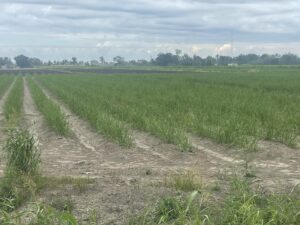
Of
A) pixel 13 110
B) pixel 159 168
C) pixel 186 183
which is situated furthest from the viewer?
pixel 13 110

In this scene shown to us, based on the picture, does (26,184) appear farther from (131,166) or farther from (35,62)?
(35,62)

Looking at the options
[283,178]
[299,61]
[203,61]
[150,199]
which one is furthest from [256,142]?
[299,61]

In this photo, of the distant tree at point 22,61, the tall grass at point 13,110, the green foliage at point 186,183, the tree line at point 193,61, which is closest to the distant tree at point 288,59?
the tree line at point 193,61

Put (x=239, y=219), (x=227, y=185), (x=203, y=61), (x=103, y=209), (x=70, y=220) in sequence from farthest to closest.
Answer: (x=203, y=61)
(x=227, y=185)
(x=103, y=209)
(x=239, y=219)
(x=70, y=220)

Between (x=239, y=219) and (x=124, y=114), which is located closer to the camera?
(x=239, y=219)

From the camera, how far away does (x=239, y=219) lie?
4.81 m

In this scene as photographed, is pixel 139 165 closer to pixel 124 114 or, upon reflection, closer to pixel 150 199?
pixel 150 199

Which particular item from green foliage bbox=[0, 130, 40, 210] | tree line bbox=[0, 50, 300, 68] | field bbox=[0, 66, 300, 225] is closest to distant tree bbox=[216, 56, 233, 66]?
tree line bbox=[0, 50, 300, 68]

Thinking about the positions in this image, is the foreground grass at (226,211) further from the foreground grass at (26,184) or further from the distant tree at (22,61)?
the distant tree at (22,61)

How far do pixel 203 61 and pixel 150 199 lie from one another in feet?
423

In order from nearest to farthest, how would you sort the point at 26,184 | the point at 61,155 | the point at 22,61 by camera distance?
the point at 26,184 → the point at 61,155 → the point at 22,61

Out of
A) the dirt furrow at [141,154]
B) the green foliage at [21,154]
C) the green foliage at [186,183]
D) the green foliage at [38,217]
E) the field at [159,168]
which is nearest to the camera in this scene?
the green foliage at [38,217]

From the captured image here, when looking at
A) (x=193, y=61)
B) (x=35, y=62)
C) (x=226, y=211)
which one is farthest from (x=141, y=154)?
(x=35, y=62)

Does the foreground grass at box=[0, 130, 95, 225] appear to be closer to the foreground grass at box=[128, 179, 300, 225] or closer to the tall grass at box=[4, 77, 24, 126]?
the tall grass at box=[4, 77, 24, 126]
